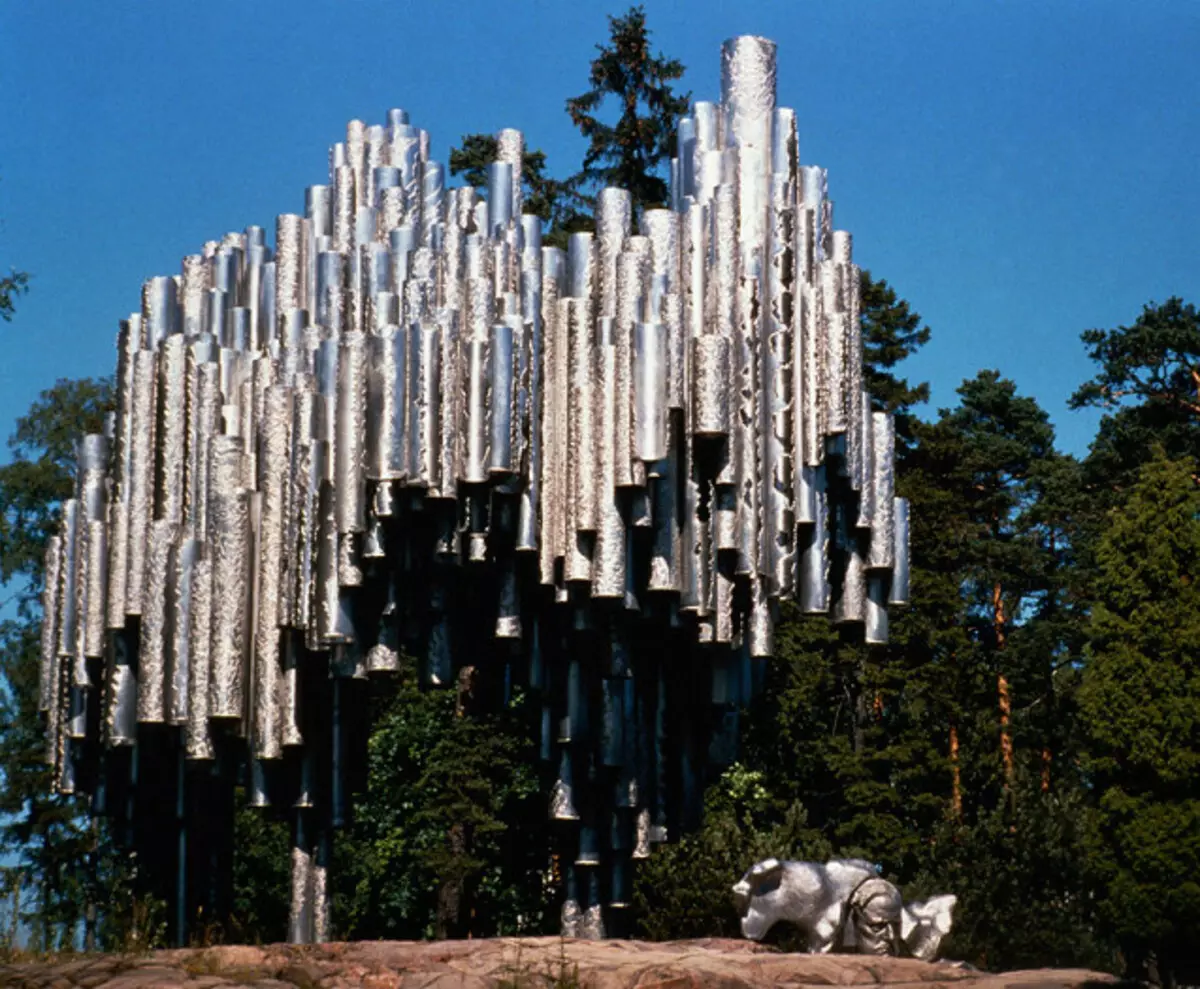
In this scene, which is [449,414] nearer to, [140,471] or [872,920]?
[140,471]

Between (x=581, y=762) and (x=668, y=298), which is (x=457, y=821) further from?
(x=668, y=298)

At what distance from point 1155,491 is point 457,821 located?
38.7ft

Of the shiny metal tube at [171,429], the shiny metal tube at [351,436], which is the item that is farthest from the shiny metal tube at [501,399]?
the shiny metal tube at [171,429]

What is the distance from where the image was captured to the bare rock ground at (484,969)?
44.4ft

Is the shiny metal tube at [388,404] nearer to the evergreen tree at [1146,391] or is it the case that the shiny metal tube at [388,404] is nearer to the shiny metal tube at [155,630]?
the shiny metal tube at [155,630]

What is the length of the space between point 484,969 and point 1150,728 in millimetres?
9198

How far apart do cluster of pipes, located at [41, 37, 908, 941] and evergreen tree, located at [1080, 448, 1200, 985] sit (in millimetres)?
4399

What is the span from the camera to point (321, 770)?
60.8 ft

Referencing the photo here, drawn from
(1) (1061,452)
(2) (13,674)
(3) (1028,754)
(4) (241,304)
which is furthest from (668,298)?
(1) (1061,452)

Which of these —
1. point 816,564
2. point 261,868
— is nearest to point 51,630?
point 816,564

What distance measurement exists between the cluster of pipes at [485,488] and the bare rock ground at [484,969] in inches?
99.5

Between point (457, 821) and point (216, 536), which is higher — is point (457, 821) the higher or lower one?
the lower one

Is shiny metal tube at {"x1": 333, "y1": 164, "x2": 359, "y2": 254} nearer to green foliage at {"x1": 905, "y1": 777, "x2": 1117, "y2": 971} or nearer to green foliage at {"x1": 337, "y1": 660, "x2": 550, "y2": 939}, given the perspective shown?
green foliage at {"x1": 337, "y1": 660, "x2": 550, "y2": 939}

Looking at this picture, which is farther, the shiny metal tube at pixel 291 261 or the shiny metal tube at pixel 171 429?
the shiny metal tube at pixel 291 261
